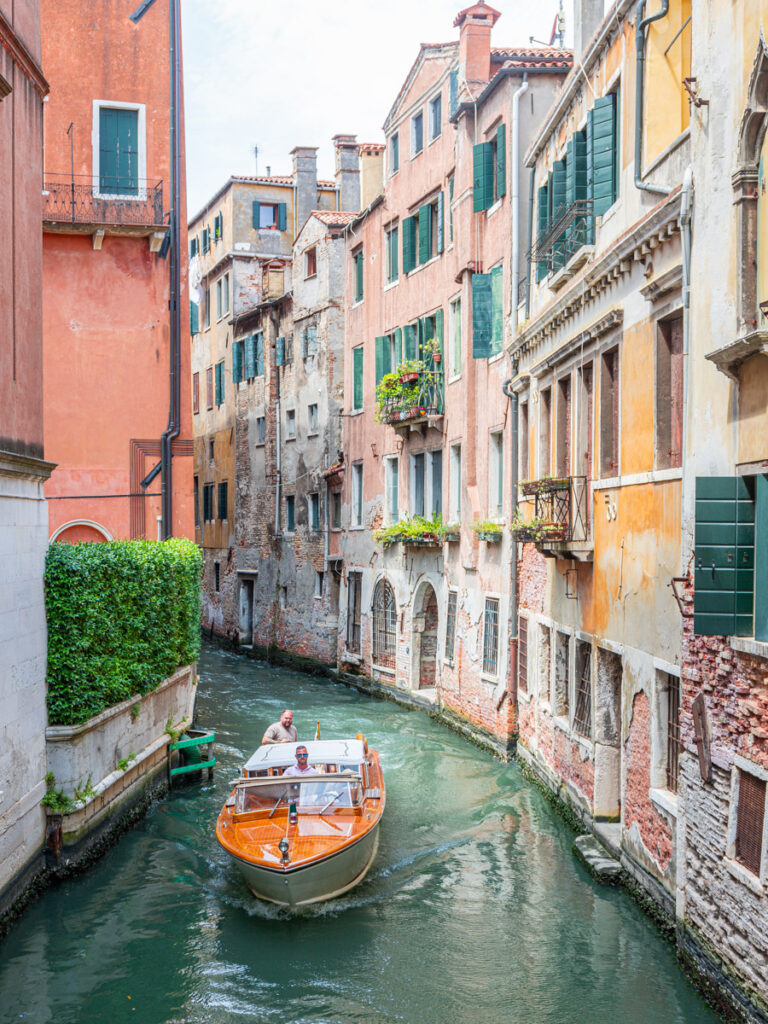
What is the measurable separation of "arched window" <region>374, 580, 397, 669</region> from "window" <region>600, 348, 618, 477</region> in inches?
494

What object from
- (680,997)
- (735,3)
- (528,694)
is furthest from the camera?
(528,694)

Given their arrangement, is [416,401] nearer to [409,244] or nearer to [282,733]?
[409,244]

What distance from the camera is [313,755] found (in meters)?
13.0

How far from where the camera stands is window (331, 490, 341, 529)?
2911 cm

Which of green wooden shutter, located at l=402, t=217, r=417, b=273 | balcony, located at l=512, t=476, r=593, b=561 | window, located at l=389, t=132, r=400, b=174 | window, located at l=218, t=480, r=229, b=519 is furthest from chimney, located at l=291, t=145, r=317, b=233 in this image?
balcony, located at l=512, t=476, r=593, b=561

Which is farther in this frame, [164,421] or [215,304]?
[215,304]

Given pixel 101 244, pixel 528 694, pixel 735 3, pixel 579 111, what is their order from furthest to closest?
pixel 101 244, pixel 528 694, pixel 579 111, pixel 735 3

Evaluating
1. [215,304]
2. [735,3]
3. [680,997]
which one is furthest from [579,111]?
[215,304]

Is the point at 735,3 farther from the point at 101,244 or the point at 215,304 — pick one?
the point at 215,304

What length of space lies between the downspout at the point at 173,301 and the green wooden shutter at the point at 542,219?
5.97 m

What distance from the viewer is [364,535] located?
26.8 metres

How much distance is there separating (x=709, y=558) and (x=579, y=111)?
293 inches

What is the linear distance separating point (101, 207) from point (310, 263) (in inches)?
536

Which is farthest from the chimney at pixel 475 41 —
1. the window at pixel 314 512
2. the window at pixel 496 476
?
the window at pixel 314 512
